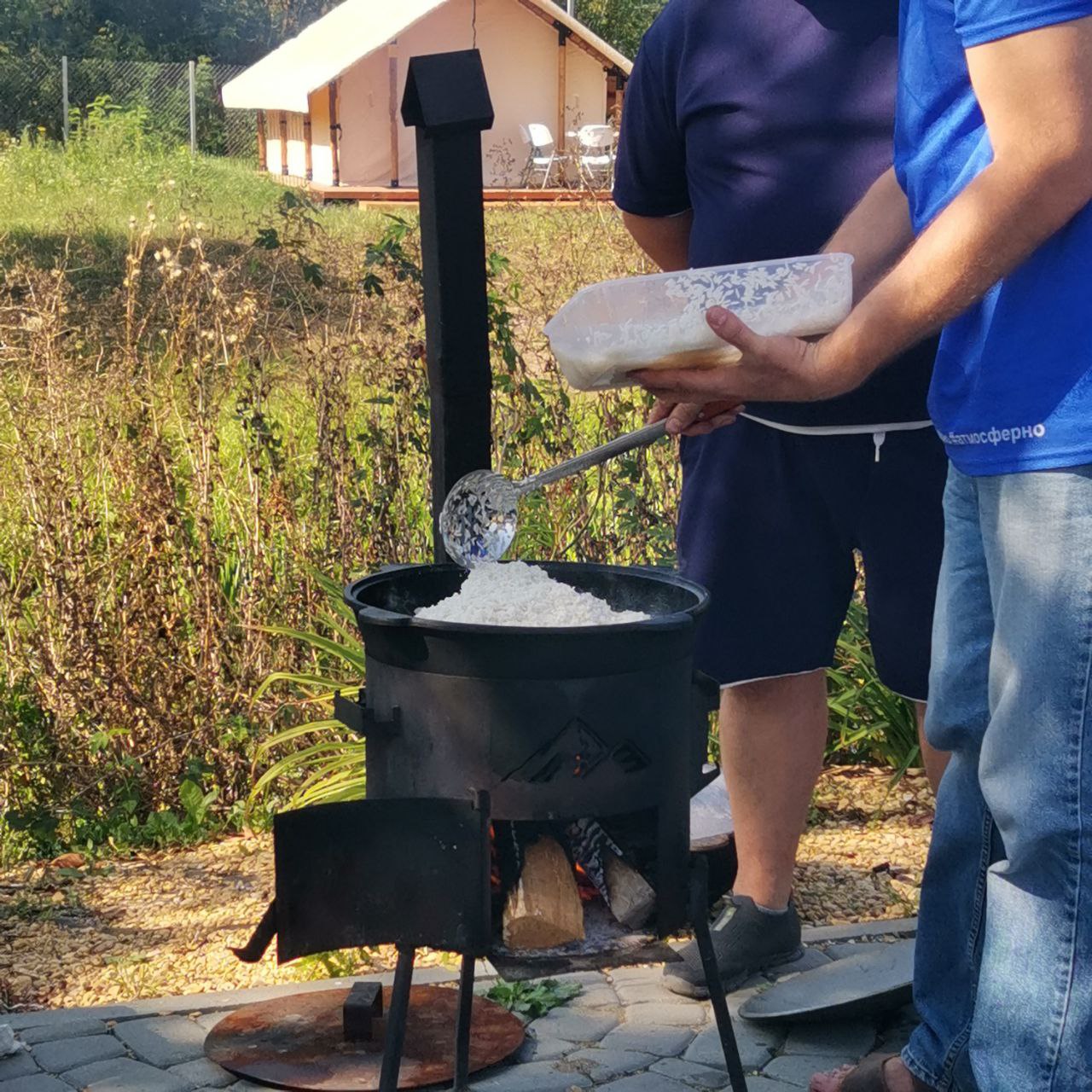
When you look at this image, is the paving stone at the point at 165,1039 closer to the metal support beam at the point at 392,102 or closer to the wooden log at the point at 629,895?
the wooden log at the point at 629,895

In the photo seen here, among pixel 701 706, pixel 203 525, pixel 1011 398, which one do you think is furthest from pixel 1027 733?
pixel 203 525

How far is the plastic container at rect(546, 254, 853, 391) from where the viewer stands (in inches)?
93.0

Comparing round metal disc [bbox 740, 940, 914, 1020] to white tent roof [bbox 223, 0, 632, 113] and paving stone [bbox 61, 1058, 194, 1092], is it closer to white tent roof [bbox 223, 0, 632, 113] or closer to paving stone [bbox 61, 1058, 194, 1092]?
paving stone [bbox 61, 1058, 194, 1092]

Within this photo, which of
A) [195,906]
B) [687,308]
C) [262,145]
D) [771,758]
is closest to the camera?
[687,308]

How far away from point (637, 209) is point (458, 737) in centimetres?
155

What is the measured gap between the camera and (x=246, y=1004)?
10.8 feet

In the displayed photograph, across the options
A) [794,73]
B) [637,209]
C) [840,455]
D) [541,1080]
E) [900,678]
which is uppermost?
[794,73]

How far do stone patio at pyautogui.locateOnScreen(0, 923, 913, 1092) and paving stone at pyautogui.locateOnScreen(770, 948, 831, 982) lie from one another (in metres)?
0.06

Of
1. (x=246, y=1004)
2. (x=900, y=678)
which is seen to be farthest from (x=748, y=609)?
(x=246, y=1004)

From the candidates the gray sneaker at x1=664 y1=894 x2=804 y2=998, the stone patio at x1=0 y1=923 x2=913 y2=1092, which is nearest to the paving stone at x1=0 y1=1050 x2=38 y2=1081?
the stone patio at x1=0 y1=923 x2=913 y2=1092

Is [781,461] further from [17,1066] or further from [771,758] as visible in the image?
[17,1066]

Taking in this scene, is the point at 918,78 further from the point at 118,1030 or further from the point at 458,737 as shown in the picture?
the point at 118,1030

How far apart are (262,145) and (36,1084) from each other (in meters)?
33.4

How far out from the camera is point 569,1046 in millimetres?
3139
